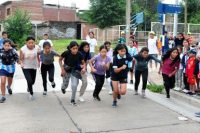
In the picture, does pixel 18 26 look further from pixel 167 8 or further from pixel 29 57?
pixel 29 57

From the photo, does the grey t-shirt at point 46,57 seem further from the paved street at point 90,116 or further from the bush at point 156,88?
the bush at point 156,88

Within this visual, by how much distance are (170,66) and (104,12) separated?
1229 inches

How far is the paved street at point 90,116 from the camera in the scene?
7.32 m

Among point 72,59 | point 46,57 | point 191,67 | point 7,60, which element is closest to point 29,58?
point 46,57

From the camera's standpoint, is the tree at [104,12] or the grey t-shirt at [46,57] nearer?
the grey t-shirt at [46,57]

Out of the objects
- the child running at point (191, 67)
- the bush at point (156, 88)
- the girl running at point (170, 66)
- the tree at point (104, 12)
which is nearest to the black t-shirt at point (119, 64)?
the girl running at point (170, 66)

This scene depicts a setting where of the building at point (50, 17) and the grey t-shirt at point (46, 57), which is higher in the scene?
the building at point (50, 17)

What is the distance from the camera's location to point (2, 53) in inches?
393

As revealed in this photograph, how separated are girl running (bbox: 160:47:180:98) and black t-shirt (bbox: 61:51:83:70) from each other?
93.0 inches

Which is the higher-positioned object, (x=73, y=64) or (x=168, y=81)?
(x=73, y=64)

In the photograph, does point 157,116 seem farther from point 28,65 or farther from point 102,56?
point 28,65

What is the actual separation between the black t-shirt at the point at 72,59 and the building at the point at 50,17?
42113 mm

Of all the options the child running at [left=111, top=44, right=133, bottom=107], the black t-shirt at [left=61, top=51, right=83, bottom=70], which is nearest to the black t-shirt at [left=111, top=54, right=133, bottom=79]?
the child running at [left=111, top=44, right=133, bottom=107]

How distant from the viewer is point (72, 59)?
31.2ft
